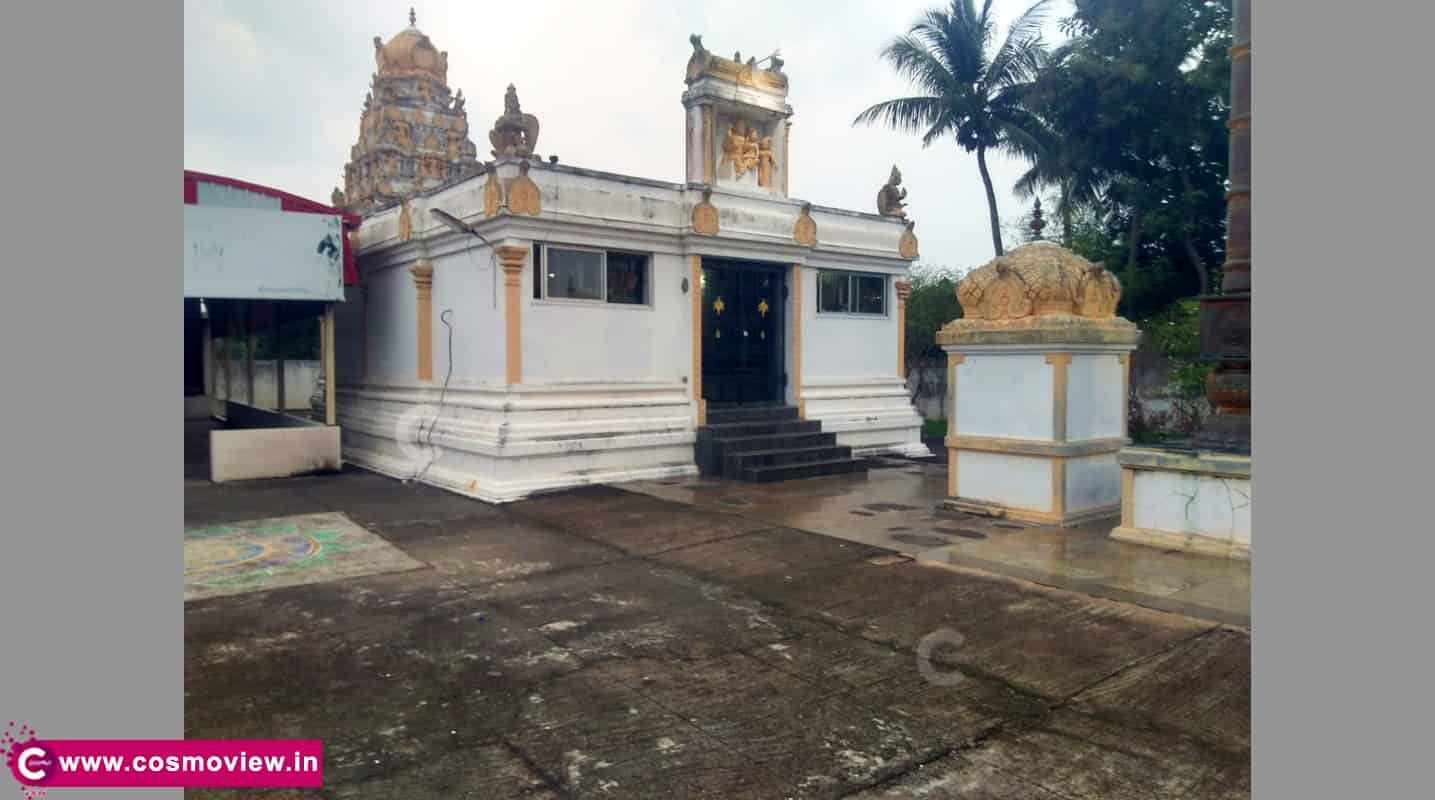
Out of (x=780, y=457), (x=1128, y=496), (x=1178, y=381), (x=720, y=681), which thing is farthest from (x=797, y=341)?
(x=720, y=681)

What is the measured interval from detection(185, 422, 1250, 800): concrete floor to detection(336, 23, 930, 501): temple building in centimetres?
433

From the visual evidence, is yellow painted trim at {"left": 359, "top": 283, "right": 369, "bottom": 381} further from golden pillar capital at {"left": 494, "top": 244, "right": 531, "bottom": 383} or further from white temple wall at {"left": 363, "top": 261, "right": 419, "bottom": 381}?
golden pillar capital at {"left": 494, "top": 244, "right": 531, "bottom": 383}

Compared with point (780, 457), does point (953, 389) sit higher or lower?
higher

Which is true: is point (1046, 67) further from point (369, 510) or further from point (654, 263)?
point (369, 510)

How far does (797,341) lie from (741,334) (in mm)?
904

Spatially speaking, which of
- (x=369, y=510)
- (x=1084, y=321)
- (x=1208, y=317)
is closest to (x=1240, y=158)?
(x=1208, y=317)

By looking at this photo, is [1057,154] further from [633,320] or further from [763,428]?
[633,320]

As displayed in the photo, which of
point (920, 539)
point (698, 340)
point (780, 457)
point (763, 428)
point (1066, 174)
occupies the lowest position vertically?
point (920, 539)

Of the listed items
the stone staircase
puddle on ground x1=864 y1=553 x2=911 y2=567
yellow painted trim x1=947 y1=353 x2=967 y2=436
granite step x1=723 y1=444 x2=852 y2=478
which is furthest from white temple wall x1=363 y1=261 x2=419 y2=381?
puddle on ground x1=864 y1=553 x2=911 y2=567

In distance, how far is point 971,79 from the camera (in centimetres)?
2248

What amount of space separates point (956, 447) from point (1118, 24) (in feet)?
50.5

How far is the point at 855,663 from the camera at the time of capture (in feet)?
15.9

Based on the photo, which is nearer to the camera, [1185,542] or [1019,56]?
[1185,542]

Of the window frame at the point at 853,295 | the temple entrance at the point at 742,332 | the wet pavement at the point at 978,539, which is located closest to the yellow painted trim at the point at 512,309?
the wet pavement at the point at 978,539
